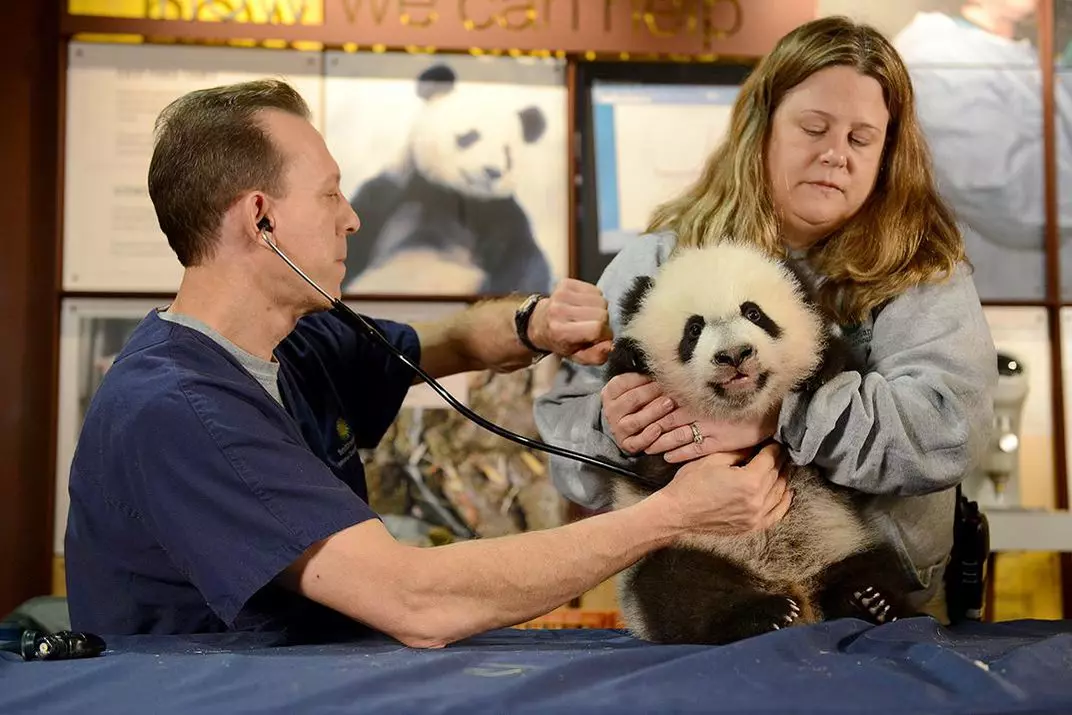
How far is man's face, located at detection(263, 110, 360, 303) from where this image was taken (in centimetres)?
166

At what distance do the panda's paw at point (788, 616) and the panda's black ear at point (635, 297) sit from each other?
493 mm

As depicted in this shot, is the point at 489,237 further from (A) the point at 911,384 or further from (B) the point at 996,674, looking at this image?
(B) the point at 996,674

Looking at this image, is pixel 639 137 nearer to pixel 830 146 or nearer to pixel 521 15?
pixel 521 15

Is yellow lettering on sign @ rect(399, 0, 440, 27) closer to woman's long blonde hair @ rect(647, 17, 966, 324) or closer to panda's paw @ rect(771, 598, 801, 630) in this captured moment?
woman's long blonde hair @ rect(647, 17, 966, 324)

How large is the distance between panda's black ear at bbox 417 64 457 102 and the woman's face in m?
1.86

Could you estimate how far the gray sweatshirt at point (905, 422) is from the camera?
1.46 meters

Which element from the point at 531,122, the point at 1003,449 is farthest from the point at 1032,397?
the point at 531,122

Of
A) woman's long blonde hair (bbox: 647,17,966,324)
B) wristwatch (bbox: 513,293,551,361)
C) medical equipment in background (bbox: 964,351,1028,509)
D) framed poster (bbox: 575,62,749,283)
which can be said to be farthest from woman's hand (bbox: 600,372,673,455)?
framed poster (bbox: 575,62,749,283)

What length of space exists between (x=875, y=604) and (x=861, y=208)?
622mm

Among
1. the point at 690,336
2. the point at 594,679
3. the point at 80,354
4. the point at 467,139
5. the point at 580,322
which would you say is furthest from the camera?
the point at 467,139

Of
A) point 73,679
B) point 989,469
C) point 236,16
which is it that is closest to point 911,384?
point 73,679

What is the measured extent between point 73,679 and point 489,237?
7.66 feet

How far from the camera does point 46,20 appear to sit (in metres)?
3.33

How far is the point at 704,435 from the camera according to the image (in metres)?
1.59
